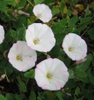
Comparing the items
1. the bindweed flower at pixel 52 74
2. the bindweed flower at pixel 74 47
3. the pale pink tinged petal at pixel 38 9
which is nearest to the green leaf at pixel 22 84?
the bindweed flower at pixel 52 74

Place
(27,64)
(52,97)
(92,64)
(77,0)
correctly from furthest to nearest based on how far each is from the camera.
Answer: (77,0) → (92,64) → (52,97) → (27,64)

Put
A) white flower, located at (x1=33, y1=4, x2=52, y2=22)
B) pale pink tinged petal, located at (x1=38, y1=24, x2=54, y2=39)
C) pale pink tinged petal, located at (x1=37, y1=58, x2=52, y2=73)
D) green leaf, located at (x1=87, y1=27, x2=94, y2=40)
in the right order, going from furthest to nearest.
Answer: green leaf, located at (x1=87, y1=27, x2=94, y2=40) < white flower, located at (x1=33, y1=4, x2=52, y2=22) < pale pink tinged petal, located at (x1=38, y1=24, x2=54, y2=39) < pale pink tinged petal, located at (x1=37, y1=58, x2=52, y2=73)

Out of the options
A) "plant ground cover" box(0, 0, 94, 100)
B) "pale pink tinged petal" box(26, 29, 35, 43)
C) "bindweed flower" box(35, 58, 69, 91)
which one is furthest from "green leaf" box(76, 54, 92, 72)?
"pale pink tinged petal" box(26, 29, 35, 43)

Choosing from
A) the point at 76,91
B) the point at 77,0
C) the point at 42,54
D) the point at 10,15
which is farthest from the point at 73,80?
the point at 77,0

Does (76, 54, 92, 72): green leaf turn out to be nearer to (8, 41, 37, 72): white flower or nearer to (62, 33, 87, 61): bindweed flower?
(62, 33, 87, 61): bindweed flower

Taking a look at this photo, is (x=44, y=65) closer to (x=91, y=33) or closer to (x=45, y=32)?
(x=45, y=32)

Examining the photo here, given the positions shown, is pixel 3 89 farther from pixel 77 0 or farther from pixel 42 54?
pixel 77 0
